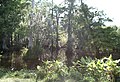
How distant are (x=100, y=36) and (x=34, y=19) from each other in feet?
33.4

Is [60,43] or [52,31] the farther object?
[60,43]

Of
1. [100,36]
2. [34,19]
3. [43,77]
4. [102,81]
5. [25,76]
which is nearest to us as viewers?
[102,81]

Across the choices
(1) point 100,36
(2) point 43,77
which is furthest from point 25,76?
(1) point 100,36

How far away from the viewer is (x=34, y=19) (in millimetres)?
31094

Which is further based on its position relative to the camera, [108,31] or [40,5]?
[40,5]

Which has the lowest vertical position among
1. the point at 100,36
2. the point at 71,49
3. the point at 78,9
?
the point at 71,49

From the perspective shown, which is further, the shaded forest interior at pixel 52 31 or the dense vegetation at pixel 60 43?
the shaded forest interior at pixel 52 31

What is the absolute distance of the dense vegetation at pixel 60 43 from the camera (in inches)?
403

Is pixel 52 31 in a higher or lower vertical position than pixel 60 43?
higher

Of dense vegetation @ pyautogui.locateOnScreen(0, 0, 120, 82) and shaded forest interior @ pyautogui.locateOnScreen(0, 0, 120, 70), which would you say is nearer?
dense vegetation @ pyautogui.locateOnScreen(0, 0, 120, 82)

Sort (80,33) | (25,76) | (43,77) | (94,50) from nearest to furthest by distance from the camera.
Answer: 1. (43,77)
2. (25,76)
3. (94,50)
4. (80,33)

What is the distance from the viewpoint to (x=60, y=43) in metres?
37.3

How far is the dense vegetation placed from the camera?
1023cm

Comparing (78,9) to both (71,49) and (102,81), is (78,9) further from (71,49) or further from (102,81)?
(102,81)
